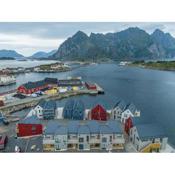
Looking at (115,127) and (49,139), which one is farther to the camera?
(115,127)

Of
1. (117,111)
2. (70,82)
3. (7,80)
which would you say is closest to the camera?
(117,111)

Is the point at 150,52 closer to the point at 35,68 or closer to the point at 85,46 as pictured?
the point at 85,46

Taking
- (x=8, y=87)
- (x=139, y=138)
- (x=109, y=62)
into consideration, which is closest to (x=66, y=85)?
(x=8, y=87)

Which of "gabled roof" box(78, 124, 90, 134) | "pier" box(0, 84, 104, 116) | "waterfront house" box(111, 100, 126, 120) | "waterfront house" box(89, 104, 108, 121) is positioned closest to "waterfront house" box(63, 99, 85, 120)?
"waterfront house" box(89, 104, 108, 121)

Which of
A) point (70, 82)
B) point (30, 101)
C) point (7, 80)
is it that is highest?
point (70, 82)

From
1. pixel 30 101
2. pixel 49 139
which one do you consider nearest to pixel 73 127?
pixel 49 139

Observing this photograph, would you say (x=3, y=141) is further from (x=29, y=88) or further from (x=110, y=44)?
(x=110, y=44)

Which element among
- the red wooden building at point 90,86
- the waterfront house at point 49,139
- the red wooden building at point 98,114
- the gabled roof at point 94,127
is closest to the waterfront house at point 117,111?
the red wooden building at point 98,114
